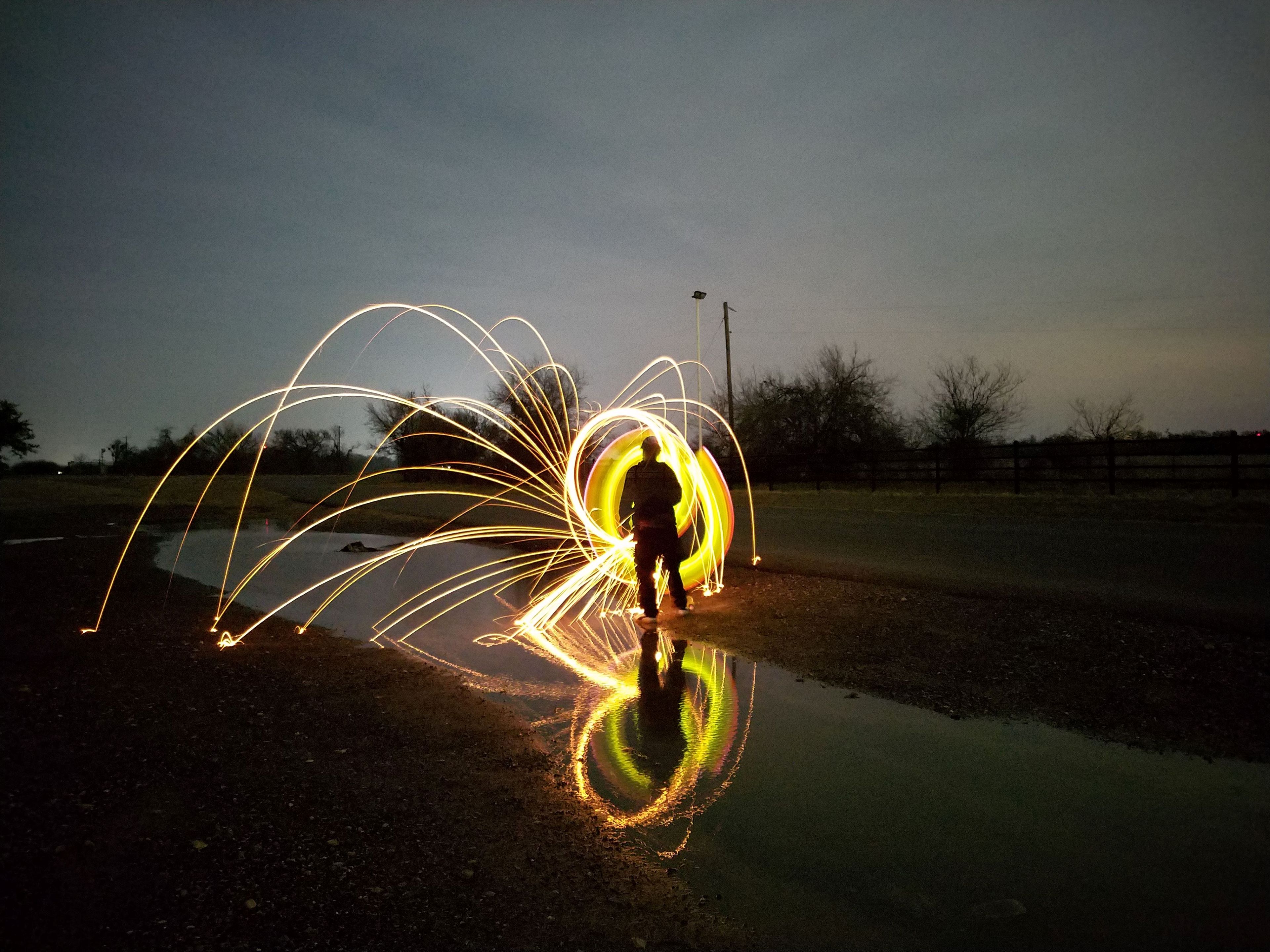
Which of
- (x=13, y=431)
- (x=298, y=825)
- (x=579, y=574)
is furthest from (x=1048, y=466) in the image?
(x=13, y=431)

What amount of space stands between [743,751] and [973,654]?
2.60 m

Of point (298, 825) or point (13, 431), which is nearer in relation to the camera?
point (298, 825)

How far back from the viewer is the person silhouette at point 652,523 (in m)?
8.25

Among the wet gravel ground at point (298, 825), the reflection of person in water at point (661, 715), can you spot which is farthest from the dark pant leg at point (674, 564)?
the wet gravel ground at point (298, 825)

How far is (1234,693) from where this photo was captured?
4973mm

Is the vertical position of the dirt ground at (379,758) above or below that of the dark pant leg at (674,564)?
below

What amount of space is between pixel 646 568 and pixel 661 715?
3149mm

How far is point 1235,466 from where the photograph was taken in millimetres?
17750

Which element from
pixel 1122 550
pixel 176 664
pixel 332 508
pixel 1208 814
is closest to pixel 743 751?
pixel 1208 814

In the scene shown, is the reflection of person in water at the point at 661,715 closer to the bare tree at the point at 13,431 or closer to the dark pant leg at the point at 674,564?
the dark pant leg at the point at 674,564

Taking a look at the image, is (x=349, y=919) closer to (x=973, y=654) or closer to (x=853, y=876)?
(x=853, y=876)

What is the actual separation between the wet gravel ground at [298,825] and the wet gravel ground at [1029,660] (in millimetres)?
2829

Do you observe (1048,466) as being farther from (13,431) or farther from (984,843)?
(13,431)

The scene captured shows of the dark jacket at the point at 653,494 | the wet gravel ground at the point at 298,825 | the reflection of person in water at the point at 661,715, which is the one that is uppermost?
the dark jacket at the point at 653,494
